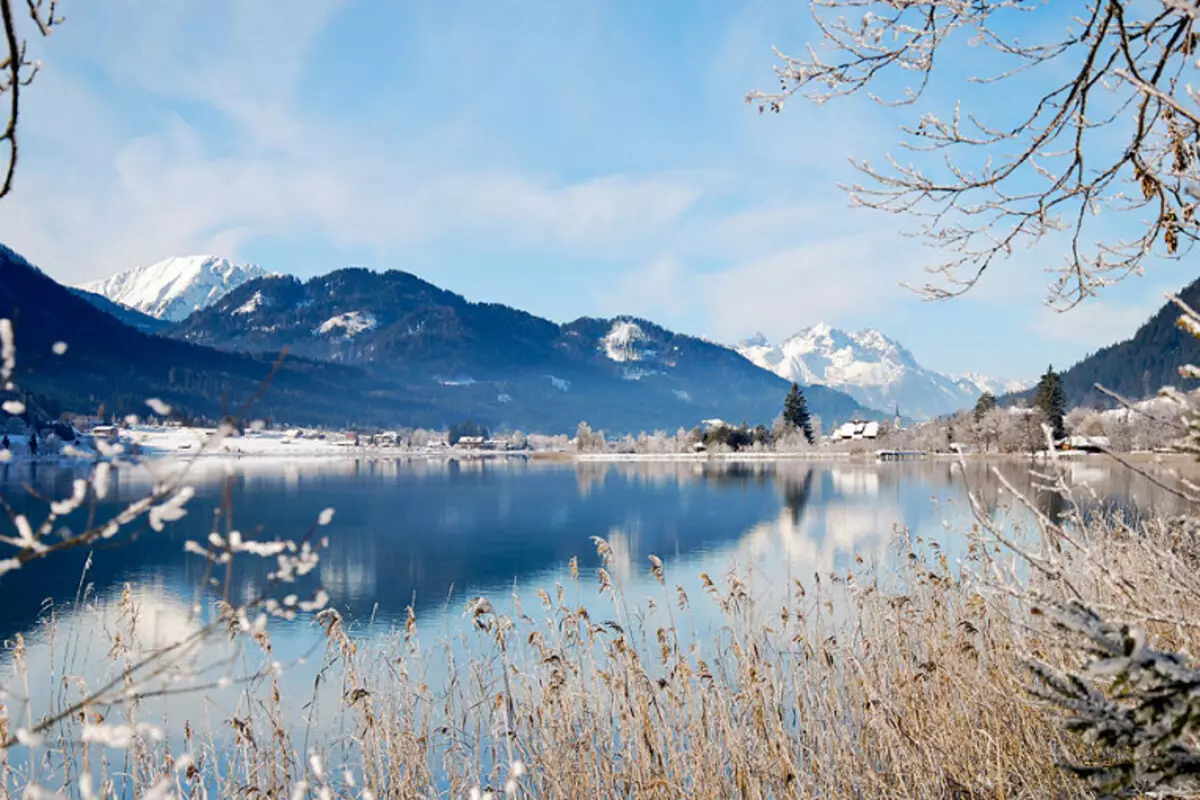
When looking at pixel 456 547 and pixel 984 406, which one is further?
pixel 984 406

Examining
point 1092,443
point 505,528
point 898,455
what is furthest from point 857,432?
point 1092,443

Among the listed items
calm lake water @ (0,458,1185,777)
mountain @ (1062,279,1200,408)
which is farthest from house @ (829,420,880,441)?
calm lake water @ (0,458,1185,777)

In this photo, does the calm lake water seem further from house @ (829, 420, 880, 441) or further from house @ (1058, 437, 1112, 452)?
house @ (829, 420, 880, 441)

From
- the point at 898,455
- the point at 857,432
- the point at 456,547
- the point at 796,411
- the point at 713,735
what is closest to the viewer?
the point at 713,735

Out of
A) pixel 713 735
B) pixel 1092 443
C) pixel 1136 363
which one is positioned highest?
pixel 1136 363

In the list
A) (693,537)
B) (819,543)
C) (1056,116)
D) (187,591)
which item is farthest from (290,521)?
(1056,116)

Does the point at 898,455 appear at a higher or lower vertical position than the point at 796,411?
lower

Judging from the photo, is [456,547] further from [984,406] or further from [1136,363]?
[1136,363]

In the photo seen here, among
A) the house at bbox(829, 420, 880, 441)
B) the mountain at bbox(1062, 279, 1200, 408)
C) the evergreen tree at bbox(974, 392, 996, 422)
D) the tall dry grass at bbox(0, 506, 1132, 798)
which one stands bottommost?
the tall dry grass at bbox(0, 506, 1132, 798)

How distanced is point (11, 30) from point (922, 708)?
7.91 metres

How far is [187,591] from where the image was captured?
2495 cm

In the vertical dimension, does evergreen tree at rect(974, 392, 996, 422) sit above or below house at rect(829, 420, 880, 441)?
above

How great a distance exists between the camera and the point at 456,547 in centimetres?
3462

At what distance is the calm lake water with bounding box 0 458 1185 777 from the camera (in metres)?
17.2
